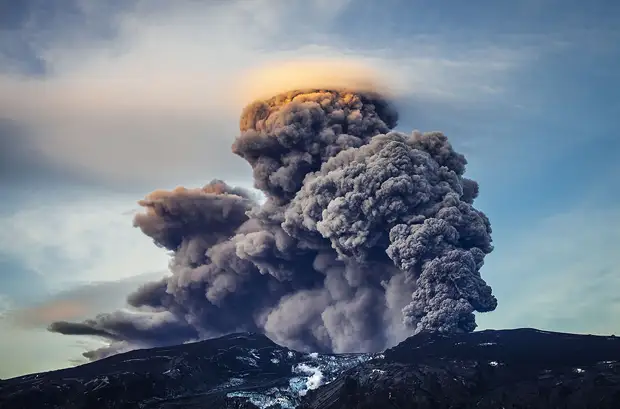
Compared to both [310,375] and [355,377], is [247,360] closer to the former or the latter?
[310,375]

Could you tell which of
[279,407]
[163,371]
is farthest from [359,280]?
[163,371]

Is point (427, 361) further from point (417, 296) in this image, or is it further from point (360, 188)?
point (360, 188)

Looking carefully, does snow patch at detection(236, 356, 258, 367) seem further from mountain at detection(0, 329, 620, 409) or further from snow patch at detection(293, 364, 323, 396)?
snow patch at detection(293, 364, 323, 396)

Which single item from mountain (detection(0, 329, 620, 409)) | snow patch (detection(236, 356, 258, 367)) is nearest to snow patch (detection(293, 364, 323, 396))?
mountain (detection(0, 329, 620, 409))

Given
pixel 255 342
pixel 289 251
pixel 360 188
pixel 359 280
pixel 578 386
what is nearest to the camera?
pixel 578 386

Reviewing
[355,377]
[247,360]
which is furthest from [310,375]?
[247,360]

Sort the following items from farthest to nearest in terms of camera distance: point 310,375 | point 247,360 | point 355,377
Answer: point 247,360 < point 310,375 < point 355,377

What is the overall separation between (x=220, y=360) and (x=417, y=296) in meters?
17.9

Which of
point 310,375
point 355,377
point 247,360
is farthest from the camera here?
point 247,360

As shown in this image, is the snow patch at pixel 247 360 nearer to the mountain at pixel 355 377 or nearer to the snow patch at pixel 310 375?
the mountain at pixel 355 377

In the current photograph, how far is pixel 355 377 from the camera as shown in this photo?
45000 millimetres

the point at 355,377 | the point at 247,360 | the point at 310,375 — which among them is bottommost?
the point at 355,377

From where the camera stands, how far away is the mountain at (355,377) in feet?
131

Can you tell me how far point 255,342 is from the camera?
58750 mm
